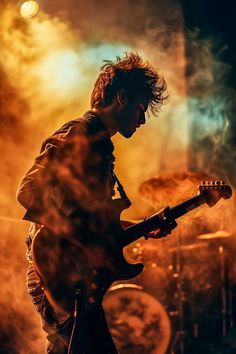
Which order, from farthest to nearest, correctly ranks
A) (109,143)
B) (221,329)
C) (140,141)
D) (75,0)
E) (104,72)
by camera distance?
(140,141)
(221,329)
(75,0)
(104,72)
(109,143)

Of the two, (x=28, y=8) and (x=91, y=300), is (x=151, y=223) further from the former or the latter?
(x=28, y=8)

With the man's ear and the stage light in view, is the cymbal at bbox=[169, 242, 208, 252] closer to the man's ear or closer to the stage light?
the stage light

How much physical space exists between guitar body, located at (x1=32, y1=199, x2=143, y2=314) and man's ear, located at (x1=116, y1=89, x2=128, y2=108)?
981mm

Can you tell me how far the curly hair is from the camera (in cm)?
369

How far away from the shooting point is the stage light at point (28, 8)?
609cm

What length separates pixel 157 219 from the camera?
3566mm

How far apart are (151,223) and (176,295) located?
13.6 feet

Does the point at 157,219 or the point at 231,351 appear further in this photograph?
the point at 231,351

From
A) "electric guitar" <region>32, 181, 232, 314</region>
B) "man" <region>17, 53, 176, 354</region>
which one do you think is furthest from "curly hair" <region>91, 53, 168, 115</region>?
"electric guitar" <region>32, 181, 232, 314</region>

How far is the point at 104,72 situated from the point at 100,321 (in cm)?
171

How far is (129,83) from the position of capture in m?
3.74

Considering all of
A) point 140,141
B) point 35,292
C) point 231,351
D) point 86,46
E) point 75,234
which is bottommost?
point 231,351

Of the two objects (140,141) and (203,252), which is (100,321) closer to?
(203,252)

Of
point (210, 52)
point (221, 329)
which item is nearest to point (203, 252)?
point (221, 329)
